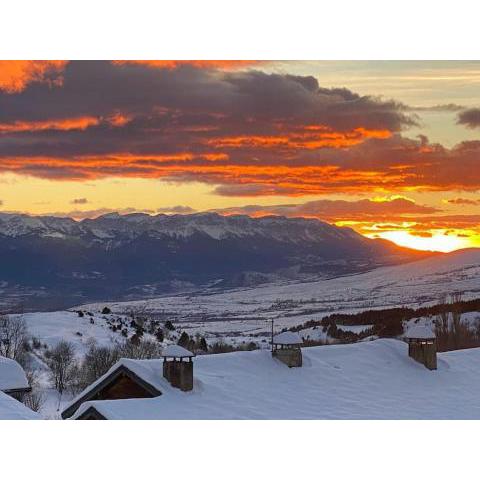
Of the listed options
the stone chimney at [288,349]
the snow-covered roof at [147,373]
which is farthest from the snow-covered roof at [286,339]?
the snow-covered roof at [147,373]

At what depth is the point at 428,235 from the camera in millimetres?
34969

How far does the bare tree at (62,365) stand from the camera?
42.1 m

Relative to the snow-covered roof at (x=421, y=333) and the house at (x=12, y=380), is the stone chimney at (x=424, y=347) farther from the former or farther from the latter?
the house at (x=12, y=380)

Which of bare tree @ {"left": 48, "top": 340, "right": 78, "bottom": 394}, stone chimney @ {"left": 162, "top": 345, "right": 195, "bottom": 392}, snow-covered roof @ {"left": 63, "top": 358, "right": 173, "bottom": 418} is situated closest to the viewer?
stone chimney @ {"left": 162, "top": 345, "right": 195, "bottom": 392}

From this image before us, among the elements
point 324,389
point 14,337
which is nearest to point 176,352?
point 324,389

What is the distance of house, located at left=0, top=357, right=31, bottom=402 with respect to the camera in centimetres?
2647

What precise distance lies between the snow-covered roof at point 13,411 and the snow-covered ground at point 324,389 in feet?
4.08

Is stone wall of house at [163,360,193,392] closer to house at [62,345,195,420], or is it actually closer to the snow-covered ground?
house at [62,345,195,420]

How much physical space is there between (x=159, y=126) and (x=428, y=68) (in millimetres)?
11051

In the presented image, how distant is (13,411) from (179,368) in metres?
3.66

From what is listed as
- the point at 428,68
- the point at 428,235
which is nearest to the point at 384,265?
the point at 428,235

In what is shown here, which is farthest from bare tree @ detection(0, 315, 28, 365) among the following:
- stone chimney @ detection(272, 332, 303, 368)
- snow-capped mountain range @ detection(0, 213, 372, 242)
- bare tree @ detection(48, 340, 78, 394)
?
stone chimney @ detection(272, 332, 303, 368)

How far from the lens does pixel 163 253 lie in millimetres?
44688
